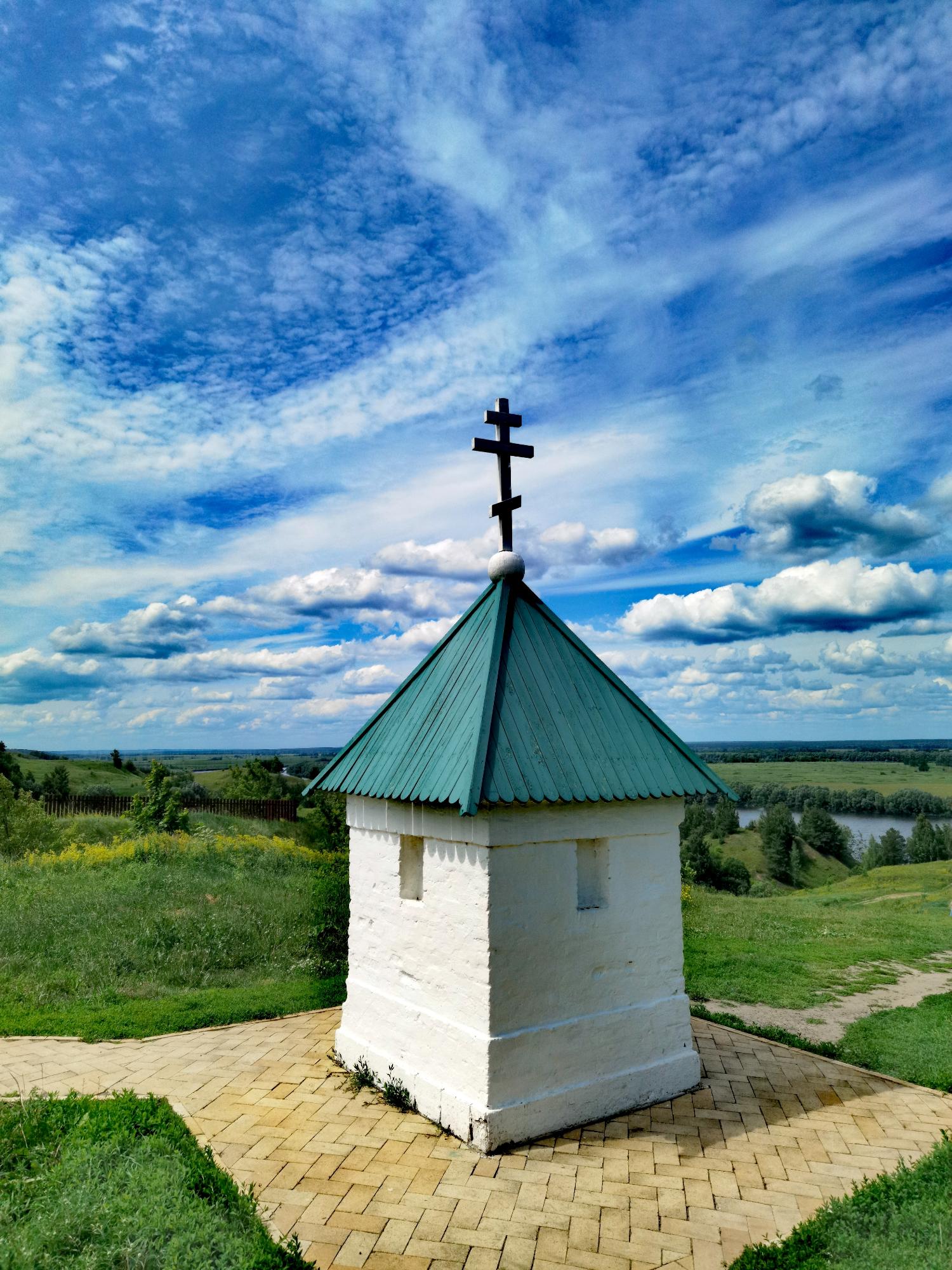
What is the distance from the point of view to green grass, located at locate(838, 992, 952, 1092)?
26.8 feet

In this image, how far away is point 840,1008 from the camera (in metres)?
10.8

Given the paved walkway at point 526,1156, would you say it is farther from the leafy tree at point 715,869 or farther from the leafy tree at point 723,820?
the leafy tree at point 723,820

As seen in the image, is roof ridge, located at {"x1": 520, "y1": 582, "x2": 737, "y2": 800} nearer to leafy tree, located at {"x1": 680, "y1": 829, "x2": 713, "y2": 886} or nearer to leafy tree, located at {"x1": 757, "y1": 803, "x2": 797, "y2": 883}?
leafy tree, located at {"x1": 680, "y1": 829, "x2": 713, "y2": 886}

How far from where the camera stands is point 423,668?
842 cm

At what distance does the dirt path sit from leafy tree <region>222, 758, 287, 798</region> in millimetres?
19563

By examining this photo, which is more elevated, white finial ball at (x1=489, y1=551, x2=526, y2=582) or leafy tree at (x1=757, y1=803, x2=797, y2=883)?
white finial ball at (x1=489, y1=551, x2=526, y2=582)

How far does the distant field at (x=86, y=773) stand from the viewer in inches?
1367

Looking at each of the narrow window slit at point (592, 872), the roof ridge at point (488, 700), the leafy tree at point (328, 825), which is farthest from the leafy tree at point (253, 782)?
the narrow window slit at point (592, 872)

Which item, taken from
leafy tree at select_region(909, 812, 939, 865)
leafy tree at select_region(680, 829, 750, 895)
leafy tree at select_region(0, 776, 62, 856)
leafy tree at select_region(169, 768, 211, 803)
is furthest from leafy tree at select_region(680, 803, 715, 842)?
leafy tree at select_region(0, 776, 62, 856)

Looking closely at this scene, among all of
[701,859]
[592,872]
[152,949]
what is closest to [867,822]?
[701,859]

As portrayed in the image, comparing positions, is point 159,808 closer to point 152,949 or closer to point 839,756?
point 152,949

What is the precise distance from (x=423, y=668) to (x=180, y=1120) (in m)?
4.57

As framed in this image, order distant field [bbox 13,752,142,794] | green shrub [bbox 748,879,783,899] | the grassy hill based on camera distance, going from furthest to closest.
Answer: the grassy hill → green shrub [bbox 748,879,783,899] → distant field [bbox 13,752,142,794]

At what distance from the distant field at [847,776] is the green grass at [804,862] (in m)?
9.52
